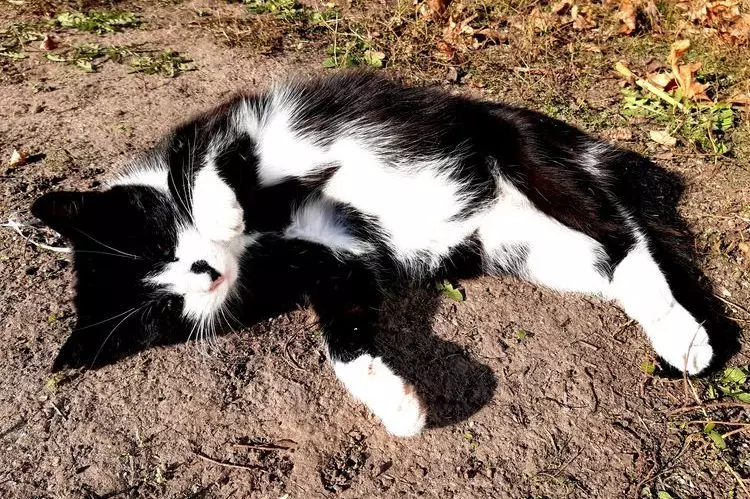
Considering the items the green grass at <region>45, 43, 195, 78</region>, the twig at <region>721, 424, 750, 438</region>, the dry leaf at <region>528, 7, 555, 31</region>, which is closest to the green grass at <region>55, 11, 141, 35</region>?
the green grass at <region>45, 43, 195, 78</region>

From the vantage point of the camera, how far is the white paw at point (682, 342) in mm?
2281

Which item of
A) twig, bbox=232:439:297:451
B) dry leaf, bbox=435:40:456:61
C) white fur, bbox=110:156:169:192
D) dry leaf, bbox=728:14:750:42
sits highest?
dry leaf, bbox=728:14:750:42

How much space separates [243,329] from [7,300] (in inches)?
38.3

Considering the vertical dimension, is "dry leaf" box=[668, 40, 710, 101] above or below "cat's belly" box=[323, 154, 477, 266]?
above

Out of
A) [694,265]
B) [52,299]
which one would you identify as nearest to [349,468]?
[52,299]

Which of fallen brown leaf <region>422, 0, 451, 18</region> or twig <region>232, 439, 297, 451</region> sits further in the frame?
fallen brown leaf <region>422, 0, 451, 18</region>

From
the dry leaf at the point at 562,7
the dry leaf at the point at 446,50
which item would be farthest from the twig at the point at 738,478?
the dry leaf at the point at 562,7

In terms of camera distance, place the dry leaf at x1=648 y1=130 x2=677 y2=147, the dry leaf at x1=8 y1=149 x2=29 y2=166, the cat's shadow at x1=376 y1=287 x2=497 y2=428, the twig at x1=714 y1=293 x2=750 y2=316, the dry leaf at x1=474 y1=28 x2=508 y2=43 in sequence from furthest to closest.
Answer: the dry leaf at x1=474 y1=28 x2=508 y2=43 → the dry leaf at x1=648 y1=130 x2=677 y2=147 → the dry leaf at x1=8 y1=149 x2=29 y2=166 → the twig at x1=714 y1=293 x2=750 y2=316 → the cat's shadow at x1=376 y1=287 x2=497 y2=428

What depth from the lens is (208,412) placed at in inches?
88.1

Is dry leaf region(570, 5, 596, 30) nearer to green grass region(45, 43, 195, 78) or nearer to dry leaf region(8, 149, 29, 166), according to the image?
green grass region(45, 43, 195, 78)

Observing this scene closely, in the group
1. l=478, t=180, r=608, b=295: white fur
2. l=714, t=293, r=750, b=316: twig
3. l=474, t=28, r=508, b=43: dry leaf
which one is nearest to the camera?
l=714, t=293, r=750, b=316: twig

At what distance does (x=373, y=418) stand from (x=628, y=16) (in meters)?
3.21

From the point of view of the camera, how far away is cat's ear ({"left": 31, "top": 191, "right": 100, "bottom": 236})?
2.16 metres

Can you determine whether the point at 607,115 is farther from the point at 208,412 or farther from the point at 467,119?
the point at 208,412
